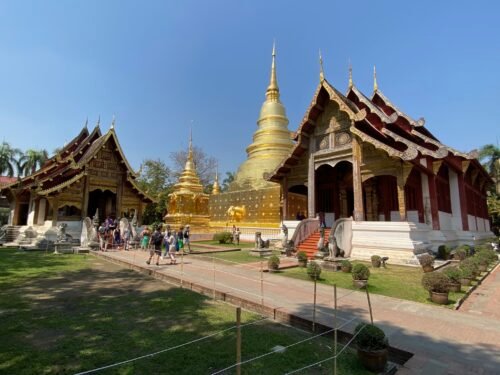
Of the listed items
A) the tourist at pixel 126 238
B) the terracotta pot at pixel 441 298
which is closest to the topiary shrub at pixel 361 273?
the terracotta pot at pixel 441 298

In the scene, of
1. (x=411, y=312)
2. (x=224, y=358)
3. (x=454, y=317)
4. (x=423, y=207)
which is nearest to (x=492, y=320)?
(x=454, y=317)

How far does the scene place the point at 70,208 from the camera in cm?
2125

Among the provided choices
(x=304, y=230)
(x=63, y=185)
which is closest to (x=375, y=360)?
(x=304, y=230)

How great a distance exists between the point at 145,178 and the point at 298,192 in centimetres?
2753

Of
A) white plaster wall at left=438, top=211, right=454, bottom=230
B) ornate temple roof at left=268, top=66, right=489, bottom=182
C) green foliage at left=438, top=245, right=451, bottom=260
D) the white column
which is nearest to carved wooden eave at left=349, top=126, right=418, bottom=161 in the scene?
ornate temple roof at left=268, top=66, right=489, bottom=182

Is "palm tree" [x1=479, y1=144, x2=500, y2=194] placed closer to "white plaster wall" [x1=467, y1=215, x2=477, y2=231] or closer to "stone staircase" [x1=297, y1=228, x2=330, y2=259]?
"white plaster wall" [x1=467, y1=215, x2=477, y2=231]

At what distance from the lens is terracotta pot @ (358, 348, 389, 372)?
368cm

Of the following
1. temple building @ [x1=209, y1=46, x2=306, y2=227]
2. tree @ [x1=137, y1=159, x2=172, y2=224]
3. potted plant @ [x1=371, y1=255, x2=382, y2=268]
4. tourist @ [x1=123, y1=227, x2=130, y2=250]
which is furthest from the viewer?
tree @ [x1=137, y1=159, x2=172, y2=224]

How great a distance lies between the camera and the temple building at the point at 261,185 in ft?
79.9

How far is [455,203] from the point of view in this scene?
60.3 ft

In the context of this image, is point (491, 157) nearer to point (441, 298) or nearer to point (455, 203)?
point (455, 203)

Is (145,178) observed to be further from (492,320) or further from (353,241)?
(492,320)

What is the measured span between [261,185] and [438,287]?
782 inches

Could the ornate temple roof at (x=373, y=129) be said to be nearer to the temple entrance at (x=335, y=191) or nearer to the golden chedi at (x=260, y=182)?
the temple entrance at (x=335, y=191)
